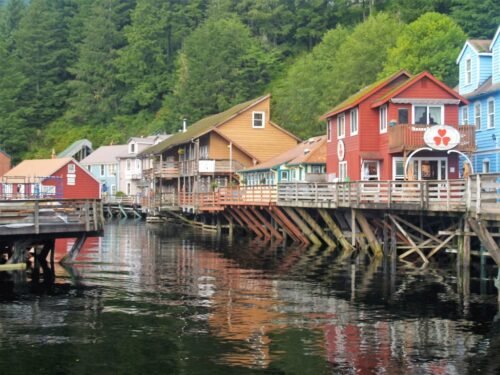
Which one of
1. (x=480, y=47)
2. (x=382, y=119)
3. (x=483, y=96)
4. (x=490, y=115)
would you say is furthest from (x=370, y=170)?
(x=480, y=47)

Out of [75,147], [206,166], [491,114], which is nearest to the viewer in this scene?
[491,114]

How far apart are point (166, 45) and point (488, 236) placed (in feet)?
354

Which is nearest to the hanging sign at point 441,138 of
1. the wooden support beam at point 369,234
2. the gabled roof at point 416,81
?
the gabled roof at point 416,81

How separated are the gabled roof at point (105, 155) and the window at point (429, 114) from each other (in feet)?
220

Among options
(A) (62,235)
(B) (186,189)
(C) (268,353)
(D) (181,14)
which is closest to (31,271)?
(A) (62,235)

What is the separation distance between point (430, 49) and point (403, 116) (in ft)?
84.2

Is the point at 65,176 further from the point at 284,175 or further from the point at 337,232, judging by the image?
the point at 337,232

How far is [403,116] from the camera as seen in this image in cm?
3862

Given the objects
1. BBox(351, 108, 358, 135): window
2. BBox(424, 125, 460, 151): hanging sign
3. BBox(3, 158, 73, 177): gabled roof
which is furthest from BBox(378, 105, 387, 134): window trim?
BBox(3, 158, 73, 177): gabled roof

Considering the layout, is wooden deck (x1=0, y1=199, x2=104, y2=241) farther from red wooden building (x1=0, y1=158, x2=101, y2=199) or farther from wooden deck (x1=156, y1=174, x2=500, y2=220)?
red wooden building (x1=0, y1=158, x2=101, y2=199)

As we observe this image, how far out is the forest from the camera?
8688cm

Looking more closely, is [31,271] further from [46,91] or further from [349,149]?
[46,91]

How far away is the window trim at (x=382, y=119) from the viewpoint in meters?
39.6

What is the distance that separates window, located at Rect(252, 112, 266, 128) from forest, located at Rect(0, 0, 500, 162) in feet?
31.8
